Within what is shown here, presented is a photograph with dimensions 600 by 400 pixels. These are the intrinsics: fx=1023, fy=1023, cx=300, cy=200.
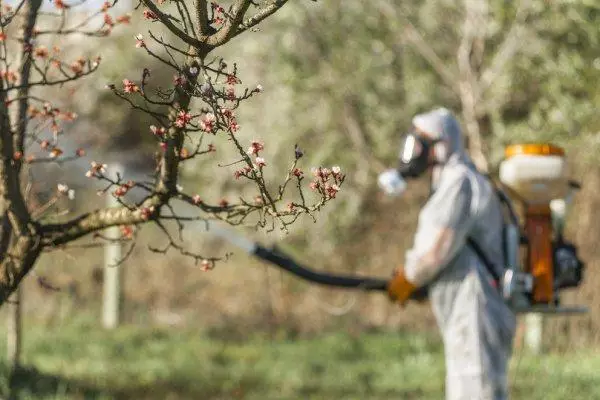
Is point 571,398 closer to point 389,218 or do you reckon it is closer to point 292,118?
point 389,218

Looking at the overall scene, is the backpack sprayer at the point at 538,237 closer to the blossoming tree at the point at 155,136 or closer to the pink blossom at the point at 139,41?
the blossoming tree at the point at 155,136

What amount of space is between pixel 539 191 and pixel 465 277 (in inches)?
29.4

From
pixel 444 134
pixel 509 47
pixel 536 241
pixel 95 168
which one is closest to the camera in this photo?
pixel 95 168

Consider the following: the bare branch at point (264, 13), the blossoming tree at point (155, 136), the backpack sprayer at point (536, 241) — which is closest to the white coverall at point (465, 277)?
the backpack sprayer at point (536, 241)

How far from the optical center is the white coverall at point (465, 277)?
5.63 m

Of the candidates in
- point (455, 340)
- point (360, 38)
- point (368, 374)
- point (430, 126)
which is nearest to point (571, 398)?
point (368, 374)

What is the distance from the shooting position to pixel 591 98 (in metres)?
9.21

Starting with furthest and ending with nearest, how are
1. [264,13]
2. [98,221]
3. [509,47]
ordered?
[509,47] → [98,221] → [264,13]

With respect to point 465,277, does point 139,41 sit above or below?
above

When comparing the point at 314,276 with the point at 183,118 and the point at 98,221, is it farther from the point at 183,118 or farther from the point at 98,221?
the point at 183,118

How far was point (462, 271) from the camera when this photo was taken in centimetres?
571

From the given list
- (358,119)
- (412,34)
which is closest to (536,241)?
(412,34)

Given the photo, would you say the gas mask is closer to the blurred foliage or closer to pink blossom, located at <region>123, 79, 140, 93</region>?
pink blossom, located at <region>123, 79, 140, 93</region>

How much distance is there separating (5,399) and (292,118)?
20.8 ft
